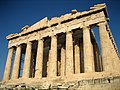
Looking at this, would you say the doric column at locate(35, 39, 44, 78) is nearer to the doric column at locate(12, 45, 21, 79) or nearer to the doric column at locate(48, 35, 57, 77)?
the doric column at locate(48, 35, 57, 77)

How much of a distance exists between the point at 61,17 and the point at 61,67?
7.22m

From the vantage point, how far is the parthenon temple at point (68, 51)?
1638 cm

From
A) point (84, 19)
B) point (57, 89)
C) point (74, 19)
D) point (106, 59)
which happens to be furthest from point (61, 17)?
point (57, 89)

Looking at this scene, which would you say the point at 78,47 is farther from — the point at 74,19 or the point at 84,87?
the point at 84,87

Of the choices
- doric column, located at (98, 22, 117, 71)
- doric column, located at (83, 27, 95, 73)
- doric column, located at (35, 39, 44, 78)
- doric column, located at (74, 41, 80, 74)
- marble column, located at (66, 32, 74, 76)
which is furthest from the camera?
doric column, located at (74, 41, 80, 74)

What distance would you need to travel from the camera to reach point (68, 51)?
19312mm

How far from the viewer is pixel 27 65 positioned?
22031 millimetres

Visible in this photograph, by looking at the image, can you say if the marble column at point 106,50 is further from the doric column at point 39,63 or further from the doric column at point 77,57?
the doric column at point 39,63

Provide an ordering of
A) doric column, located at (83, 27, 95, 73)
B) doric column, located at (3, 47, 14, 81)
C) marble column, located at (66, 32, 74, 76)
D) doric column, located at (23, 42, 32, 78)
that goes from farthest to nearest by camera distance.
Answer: doric column, located at (3, 47, 14, 81)
doric column, located at (23, 42, 32, 78)
marble column, located at (66, 32, 74, 76)
doric column, located at (83, 27, 95, 73)

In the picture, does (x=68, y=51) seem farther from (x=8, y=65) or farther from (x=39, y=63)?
(x=8, y=65)

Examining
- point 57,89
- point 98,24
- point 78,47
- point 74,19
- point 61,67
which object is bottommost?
point 57,89

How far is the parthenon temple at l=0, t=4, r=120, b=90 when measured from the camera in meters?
16.4

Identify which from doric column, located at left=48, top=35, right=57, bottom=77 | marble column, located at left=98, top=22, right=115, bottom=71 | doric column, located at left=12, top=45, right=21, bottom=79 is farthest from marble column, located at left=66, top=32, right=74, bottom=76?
doric column, located at left=12, top=45, right=21, bottom=79

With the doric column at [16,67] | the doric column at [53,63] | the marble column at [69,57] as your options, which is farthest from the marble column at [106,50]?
the doric column at [16,67]
